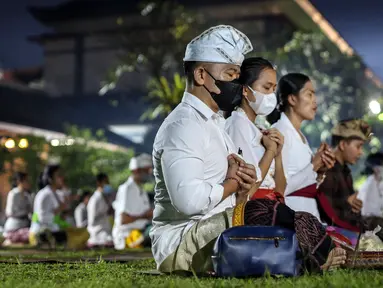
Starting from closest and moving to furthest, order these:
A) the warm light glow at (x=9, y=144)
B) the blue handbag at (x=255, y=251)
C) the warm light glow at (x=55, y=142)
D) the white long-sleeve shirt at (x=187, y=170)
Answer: the blue handbag at (x=255, y=251)
the white long-sleeve shirt at (x=187, y=170)
the warm light glow at (x=9, y=144)
the warm light glow at (x=55, y=142)

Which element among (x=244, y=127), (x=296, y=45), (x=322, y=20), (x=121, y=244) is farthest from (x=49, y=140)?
(x=244, y=127)

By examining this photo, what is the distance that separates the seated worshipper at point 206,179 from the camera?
4.83 meters

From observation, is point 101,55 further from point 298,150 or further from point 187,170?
point 187,170

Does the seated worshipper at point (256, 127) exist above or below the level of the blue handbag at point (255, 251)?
above

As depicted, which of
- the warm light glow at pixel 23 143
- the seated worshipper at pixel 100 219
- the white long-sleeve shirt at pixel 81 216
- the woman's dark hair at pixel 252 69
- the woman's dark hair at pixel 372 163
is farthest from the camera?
the warm light glow at pixel 23 143

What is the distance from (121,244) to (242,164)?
30.9 ft

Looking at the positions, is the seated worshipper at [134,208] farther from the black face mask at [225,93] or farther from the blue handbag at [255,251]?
the blue handbag at [255,251]

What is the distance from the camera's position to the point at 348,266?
18.1ft

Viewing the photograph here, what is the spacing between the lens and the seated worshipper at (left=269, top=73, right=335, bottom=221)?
6.96m

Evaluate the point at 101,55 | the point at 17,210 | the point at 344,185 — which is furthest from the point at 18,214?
the point at 101,55

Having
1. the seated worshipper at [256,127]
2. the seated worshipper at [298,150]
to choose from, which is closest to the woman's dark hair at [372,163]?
the seated worshipper at [298,150]

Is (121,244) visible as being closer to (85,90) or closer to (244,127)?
(244,127)

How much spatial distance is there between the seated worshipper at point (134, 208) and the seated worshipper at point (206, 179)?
28.5 feet

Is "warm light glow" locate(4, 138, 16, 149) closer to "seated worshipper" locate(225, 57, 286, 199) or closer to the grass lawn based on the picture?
"seated worshipper" locate(225, 57, 286, 199)
